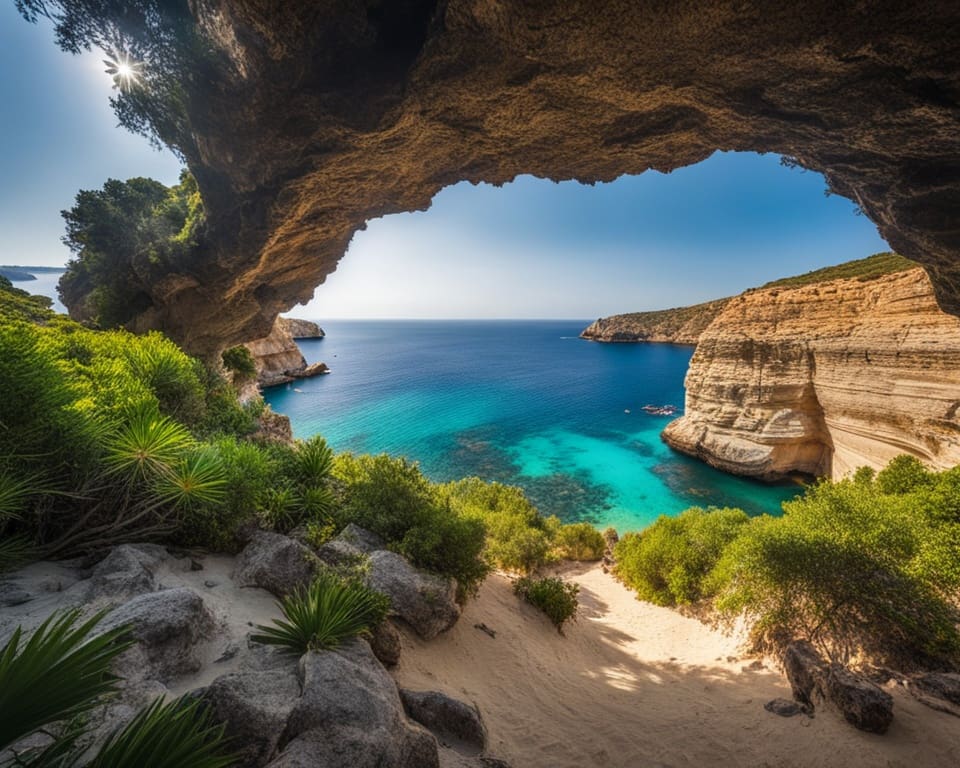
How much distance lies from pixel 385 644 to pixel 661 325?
378 ft

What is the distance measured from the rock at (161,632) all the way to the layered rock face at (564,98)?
771 cm

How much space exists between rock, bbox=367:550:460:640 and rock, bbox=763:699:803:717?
5.65 m

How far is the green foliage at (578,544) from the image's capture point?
51.1 ft

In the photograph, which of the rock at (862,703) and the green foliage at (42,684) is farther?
the rock at (862,703)

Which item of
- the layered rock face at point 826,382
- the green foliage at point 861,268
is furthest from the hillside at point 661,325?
the layered rock face at point 826,382

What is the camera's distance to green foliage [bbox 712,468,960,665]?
669cm

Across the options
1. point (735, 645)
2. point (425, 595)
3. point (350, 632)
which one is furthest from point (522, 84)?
point (735, 645)

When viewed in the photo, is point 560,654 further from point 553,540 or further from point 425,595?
point 553,540

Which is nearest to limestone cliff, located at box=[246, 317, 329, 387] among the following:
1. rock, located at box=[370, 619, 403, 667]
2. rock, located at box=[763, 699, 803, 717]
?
rock, located at box=[370, 619, 403, 667]

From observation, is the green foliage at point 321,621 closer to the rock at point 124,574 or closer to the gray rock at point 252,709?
the gray rock at point 252,709

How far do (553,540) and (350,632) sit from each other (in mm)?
13318

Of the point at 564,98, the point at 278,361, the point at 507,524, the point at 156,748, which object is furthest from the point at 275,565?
the point at 278,361

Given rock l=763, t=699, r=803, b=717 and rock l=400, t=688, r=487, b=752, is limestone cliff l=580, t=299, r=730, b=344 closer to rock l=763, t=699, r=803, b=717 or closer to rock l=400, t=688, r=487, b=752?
rock l=763, t=699, r=803, b=717

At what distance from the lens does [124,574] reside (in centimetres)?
407
